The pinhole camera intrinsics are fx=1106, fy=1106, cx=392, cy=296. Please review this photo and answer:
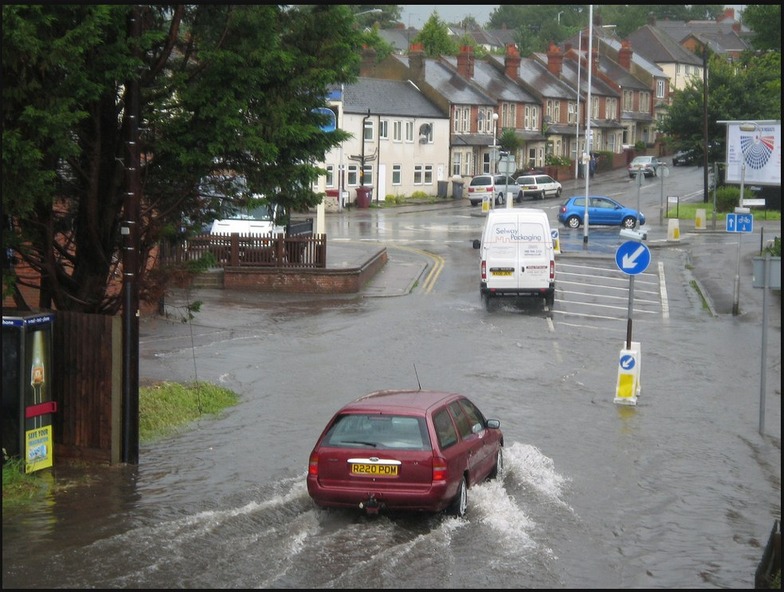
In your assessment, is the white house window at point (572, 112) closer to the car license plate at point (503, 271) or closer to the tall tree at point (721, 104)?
the tall tree at point (721, 104)

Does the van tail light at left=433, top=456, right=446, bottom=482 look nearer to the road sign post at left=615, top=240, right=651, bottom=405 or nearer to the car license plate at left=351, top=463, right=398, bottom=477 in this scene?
the car license plate at left=351, top=463, right=398, bottom=477

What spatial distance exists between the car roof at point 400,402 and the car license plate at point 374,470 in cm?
68

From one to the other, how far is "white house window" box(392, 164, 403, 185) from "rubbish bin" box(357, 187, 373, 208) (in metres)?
5.07

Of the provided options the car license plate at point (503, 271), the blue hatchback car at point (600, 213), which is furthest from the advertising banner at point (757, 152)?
the car license plate at point (503, 271)

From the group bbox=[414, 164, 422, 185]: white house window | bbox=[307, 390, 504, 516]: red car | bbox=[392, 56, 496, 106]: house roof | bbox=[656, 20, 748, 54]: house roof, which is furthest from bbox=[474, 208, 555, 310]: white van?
bbox=[656, 20, 748, 54]: house roof

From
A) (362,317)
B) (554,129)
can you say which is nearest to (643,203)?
(554,129)

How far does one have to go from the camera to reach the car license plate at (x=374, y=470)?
453 inches

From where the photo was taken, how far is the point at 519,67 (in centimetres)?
8638

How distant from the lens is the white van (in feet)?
93.3

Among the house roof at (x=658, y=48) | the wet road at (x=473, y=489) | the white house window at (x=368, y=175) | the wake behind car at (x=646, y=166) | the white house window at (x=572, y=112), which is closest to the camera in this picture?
the wet road at (x=473, y=489)

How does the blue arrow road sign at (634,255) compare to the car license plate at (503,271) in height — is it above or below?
above

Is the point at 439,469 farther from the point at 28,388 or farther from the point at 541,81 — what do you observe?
the point at 541,81

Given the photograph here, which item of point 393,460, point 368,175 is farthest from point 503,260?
point 368,175

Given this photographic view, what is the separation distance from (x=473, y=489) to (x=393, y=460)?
162 cm
